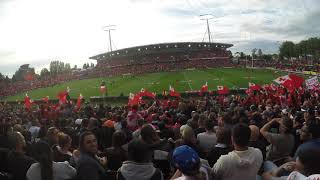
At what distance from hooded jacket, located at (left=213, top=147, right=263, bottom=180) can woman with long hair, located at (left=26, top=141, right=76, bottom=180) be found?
82.6 inches

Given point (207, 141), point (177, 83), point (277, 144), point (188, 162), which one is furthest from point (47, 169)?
point (177, 83)

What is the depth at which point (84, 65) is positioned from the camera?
195875 mm

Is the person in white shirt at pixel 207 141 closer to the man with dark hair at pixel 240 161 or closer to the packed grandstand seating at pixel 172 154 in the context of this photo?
the packed grandstand seating at pixel 172 154

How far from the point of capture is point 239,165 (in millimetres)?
5492

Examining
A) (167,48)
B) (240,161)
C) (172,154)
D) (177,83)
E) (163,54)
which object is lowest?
(177,83)

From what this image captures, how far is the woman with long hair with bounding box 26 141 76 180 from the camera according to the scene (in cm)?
580

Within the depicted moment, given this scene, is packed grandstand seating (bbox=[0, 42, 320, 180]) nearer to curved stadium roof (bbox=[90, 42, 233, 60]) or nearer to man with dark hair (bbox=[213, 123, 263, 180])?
man with dark hair (bbox=[213, 123, 263, 180])

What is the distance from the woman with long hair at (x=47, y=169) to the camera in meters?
5.80

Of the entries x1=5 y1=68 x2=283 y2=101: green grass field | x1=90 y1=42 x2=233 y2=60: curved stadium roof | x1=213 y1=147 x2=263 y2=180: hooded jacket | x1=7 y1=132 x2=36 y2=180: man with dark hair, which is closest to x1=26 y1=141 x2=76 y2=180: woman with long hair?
x1=7 y1=132 x2=36 y2=180: man with dark hair

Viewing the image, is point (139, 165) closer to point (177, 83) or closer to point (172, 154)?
point (172, 154)

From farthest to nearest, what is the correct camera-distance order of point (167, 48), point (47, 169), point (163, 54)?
point (167, 48), point (163, 54), point (47, 169)

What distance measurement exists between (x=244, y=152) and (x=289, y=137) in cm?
218

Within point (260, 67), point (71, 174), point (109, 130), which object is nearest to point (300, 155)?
point (71, 174)

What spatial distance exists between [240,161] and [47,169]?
2677 mm
